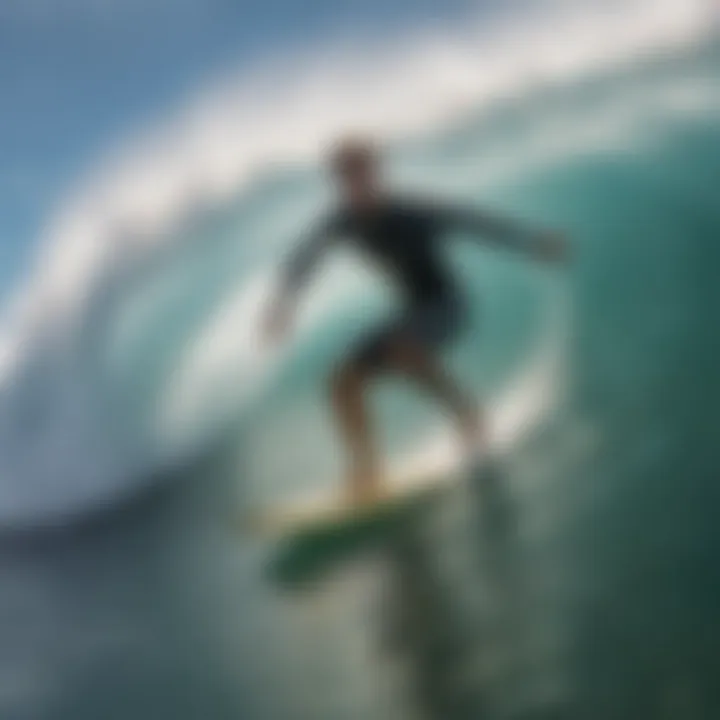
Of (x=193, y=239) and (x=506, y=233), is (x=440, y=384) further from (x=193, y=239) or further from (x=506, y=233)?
(x=193, y=239)

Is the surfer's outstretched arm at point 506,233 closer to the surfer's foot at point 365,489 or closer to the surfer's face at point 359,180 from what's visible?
the surfer's face at point 359,180

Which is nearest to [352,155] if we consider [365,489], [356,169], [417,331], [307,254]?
[356,169]

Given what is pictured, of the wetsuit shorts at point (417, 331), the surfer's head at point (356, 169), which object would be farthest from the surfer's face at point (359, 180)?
the wetsuit shorts at point (417, 331)

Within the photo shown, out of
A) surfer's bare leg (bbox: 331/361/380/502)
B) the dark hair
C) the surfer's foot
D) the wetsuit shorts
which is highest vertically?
the dark hair

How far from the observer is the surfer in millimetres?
1279

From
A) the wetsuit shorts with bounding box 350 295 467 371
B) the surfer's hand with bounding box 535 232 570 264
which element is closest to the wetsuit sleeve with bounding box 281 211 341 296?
the wetsuit shorts with bounding box 350 295 467 371

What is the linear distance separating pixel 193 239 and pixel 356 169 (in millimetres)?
213

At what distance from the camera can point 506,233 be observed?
1326 millimetres

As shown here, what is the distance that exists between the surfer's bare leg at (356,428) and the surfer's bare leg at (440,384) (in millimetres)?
45

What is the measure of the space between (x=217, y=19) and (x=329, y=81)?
0.16 meters

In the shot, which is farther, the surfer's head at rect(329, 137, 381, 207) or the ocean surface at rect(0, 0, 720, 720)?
the surfer's head at rect(329, 137, 381, 207)

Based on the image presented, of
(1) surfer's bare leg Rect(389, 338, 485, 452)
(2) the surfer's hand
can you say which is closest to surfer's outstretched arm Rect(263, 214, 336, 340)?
(1) surfer's bare leg Rect(389, 338, 485, 452)

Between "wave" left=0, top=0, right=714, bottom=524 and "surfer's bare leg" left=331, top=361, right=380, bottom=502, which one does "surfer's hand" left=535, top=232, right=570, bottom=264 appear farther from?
"surfer's bare leg" left=331, top=361, right=380, bottom=502

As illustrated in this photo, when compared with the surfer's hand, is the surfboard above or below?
below
